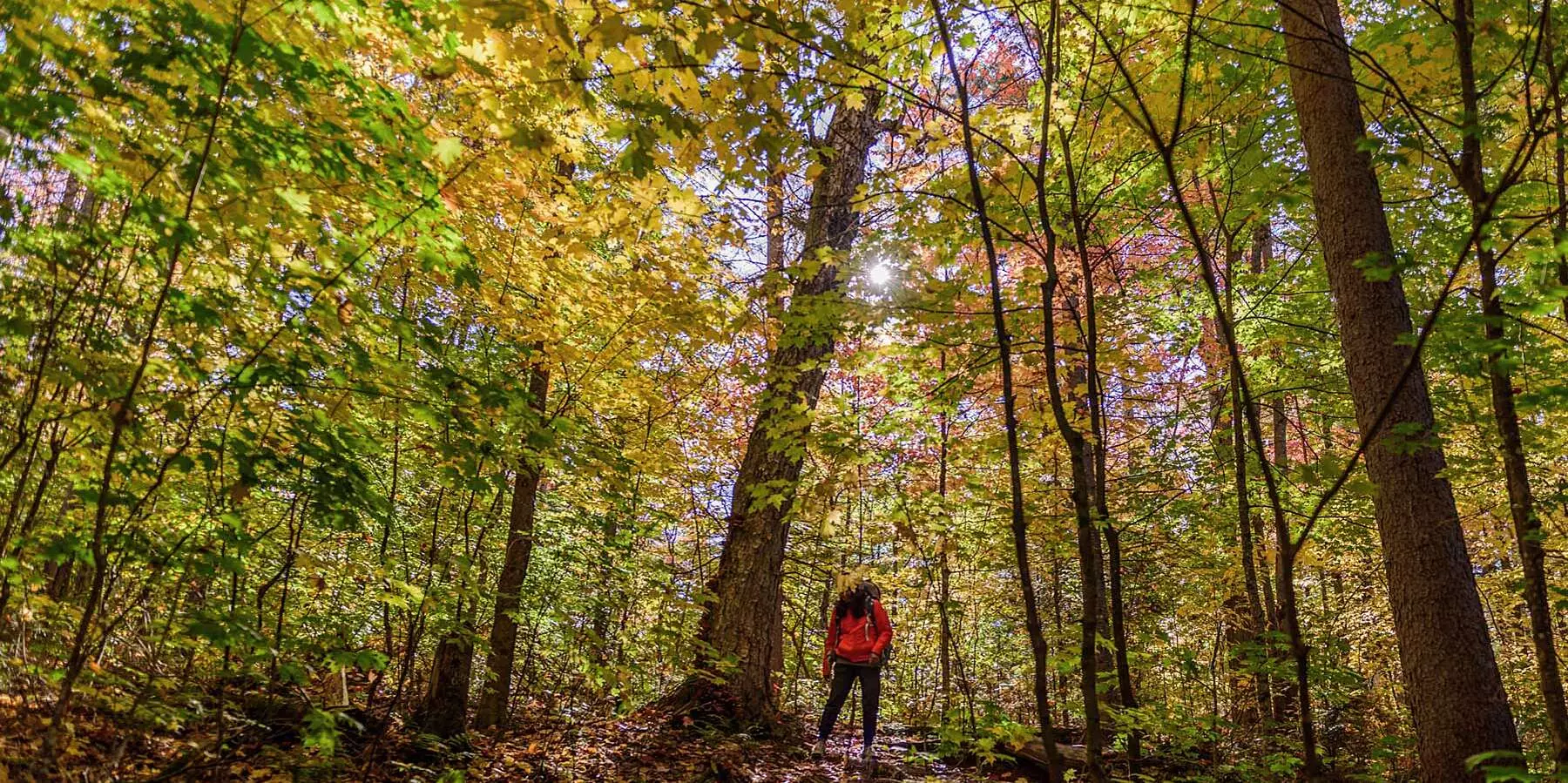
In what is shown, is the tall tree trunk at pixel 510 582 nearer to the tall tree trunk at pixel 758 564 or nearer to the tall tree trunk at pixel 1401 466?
the tall tree trunk at pixel 758 564

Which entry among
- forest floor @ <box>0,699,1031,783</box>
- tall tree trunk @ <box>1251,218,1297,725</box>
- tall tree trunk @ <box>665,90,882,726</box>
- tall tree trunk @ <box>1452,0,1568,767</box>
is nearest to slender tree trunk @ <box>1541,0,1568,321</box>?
tall tree trunk @ <box>1452,0,1568,767</box>

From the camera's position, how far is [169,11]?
2521 mm

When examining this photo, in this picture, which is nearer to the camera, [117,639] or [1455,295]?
[117,639]

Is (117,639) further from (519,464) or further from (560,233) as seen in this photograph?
(560,233)

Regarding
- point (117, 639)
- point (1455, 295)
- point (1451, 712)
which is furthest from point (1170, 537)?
point (117, 639)

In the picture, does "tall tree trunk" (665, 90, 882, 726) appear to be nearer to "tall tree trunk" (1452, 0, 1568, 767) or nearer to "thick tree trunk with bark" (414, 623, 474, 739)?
"thick tree trunk with bark" (414, 623, 474, 739)

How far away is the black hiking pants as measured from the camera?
6456mm

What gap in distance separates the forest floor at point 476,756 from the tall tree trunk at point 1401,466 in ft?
10.5

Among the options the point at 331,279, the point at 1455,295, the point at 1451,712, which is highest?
the point at 1455,295

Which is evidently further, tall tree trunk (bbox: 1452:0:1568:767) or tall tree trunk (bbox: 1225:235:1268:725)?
tall tree trunk (bbox: 1225:235:1268:725)

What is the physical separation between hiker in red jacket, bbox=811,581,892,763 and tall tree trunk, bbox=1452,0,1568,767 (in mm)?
4452

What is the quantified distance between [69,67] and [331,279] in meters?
0.98

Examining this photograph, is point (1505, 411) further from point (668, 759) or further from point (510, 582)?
point (510, 582)

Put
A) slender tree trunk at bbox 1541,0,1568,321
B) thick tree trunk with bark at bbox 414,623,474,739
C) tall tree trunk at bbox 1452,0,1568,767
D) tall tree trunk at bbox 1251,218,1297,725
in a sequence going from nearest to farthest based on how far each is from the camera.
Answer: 1. slender tree trunk at bbox 1541,0,1568,321
2. tall tree trunk at bbox 1452,0,1568,767
3. thick tree trunk with bark at bbox 414,623,474,739
4. tall tree trunk at bbox 1251,218,1297,725
